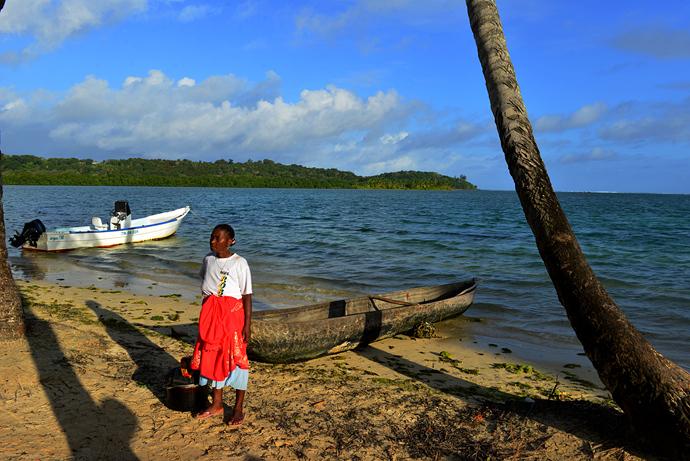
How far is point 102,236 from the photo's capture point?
67.8 feet

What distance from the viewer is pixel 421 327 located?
369 inches

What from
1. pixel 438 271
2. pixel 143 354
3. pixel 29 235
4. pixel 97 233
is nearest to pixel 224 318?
pixel 143 354

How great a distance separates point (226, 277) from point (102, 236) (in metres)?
18.0

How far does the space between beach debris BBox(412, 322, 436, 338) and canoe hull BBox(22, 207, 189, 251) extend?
15.3 metres

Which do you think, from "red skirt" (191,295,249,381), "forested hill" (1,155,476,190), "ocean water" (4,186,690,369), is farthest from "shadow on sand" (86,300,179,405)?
"forested hill" (1,155,476,190)

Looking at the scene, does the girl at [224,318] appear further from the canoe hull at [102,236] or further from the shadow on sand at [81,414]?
the canoe hull at [102,236]

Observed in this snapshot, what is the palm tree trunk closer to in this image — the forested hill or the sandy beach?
the sandy beach

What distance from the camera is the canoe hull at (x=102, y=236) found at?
62.8 ft

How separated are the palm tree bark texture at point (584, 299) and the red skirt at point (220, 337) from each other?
2.73 meters

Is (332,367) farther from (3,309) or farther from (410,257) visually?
(410,257)

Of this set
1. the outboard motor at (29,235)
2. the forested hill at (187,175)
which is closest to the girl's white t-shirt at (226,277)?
the outboard motor at (29,235)

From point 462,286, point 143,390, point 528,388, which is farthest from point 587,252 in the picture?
point 143,390

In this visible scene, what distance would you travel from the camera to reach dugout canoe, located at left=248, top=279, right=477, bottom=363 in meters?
6.74

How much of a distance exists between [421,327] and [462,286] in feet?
8.82
